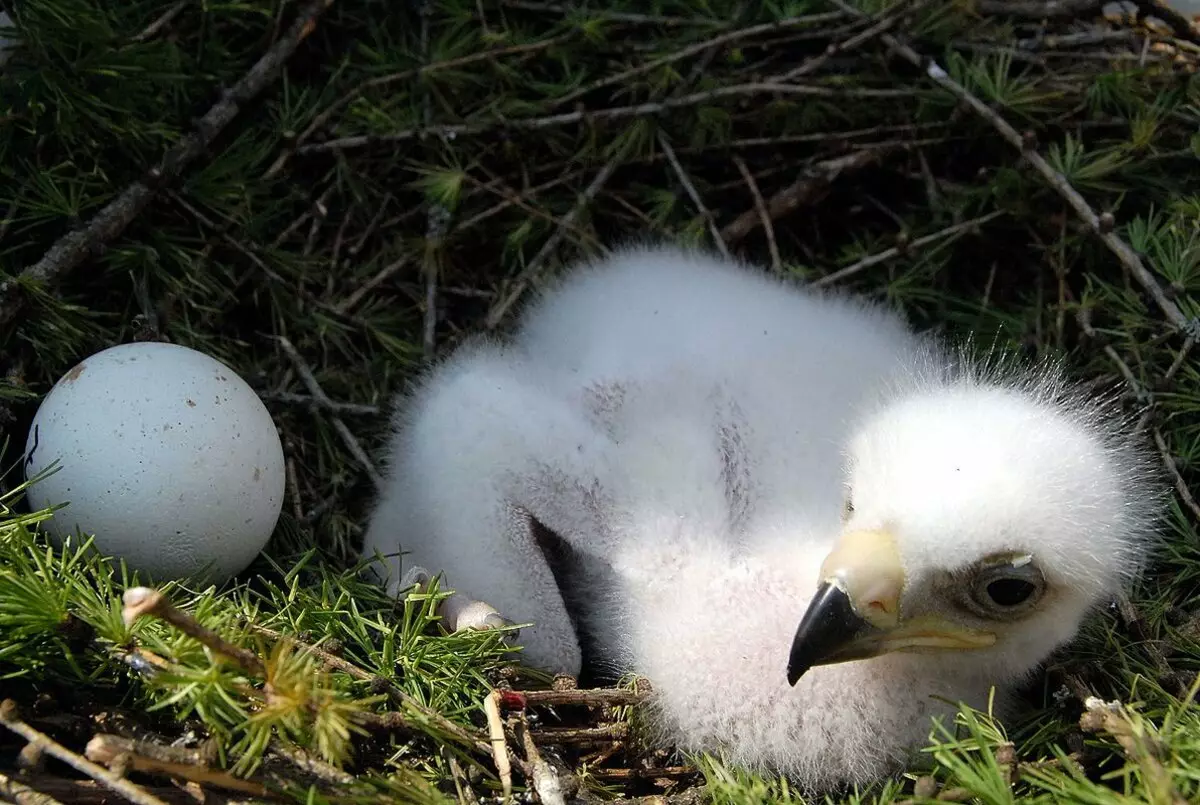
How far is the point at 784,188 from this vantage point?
2367 millimetres

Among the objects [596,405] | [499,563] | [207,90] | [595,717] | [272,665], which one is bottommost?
[595,717]

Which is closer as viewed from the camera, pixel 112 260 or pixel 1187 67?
pixel 112 260

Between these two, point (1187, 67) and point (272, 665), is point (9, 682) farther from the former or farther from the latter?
point (1187, 67)

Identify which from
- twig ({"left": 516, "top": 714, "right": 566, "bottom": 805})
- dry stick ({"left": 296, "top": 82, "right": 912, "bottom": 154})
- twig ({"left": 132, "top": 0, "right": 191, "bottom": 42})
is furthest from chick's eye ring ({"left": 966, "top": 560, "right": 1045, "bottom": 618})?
twig ({"left": 132, "top": 0, "right": 191, "bottom": 42})

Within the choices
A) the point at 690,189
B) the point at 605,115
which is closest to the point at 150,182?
the point at 605,115

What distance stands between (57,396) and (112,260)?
39 cm

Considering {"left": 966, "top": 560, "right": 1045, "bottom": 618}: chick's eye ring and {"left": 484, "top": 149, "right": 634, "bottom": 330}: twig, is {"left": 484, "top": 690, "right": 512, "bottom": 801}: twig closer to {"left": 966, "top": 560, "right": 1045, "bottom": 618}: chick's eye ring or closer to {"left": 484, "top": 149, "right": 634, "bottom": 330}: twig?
{"left": 966, "top": 560, "right": 1045, "bottom": 618}: chick's eye ring

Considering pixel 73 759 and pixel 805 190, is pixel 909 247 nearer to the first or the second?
pixel 805 190

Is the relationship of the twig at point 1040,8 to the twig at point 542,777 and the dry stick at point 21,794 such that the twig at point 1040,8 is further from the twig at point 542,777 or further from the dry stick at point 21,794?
the dry stick at point 21,794

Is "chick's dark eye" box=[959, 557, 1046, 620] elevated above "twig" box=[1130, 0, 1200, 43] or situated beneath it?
situated beneath

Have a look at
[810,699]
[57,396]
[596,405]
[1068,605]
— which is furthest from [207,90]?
[1068,605]

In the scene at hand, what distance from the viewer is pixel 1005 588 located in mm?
1460

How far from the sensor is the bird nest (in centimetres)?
153

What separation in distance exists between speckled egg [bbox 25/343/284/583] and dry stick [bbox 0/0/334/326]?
227mm
